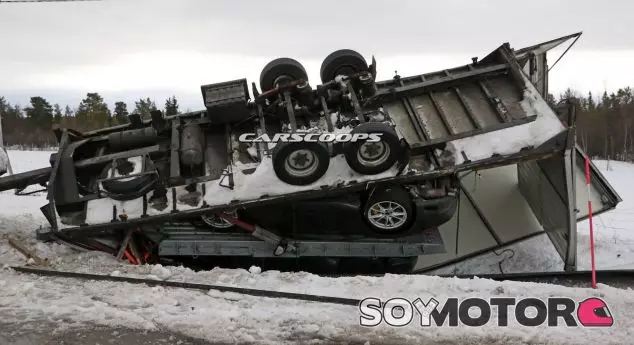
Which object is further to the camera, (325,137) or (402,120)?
(402,120)

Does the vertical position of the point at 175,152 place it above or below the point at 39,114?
below

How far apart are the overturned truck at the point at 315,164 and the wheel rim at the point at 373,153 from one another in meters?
0.01

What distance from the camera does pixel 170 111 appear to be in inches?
1876

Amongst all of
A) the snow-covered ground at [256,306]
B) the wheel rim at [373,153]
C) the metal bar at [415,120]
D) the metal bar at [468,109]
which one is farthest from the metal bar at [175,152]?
the metal bar at [468,109]

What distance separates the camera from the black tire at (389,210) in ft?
21.4

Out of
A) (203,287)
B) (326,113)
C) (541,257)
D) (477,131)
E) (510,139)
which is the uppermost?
(326,113)

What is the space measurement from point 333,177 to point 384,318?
7.47ft

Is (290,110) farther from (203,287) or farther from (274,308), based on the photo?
(274,308)

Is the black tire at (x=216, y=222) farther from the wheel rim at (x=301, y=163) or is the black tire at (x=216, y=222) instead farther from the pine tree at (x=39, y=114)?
the pine tree at (x=39, y=114)

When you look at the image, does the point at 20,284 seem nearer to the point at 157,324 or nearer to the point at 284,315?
the point at 157,324

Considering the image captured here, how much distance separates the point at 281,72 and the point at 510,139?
3077mm

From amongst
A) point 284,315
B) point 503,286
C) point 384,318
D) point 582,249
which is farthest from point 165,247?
point 582,249

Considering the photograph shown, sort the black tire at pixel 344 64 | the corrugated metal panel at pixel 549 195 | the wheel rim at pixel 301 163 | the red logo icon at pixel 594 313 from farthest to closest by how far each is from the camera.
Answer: the black tire at pixel 344 64
the corrugated metal panel at pixel 549 195
the wheel rim at pixel 301 163
the red logo icon at pixel 594 313

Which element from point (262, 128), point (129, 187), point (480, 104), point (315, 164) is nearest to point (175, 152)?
point (129, 187)
